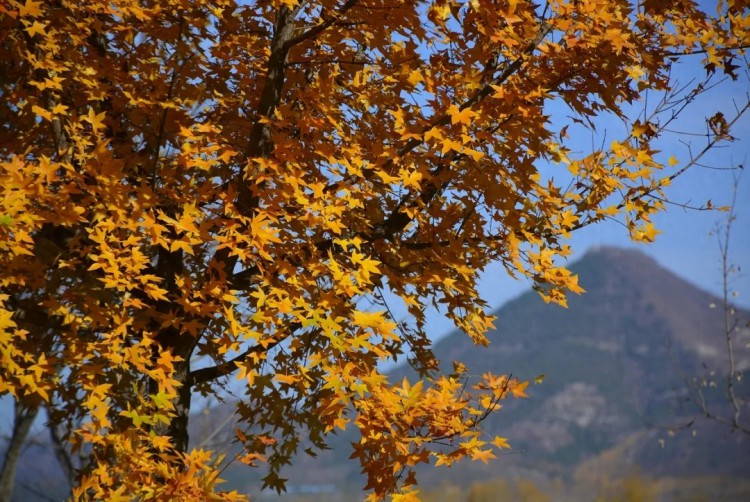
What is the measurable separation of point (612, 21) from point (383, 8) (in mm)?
1225

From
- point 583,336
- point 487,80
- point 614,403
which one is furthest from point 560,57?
point 583,336

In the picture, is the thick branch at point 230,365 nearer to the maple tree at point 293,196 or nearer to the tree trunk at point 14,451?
the maple tree at point 293,196

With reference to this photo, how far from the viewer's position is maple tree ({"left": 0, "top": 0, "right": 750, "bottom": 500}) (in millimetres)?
3805

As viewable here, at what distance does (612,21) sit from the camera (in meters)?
3.79

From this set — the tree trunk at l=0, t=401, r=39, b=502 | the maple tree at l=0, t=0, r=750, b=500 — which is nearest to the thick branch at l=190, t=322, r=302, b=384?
the maple tree at l=0, t=0, r=750, b=500

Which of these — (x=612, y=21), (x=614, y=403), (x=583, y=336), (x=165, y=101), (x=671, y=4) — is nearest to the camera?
(x=612, y=21)

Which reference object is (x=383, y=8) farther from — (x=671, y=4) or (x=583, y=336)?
(x=583, y=336)

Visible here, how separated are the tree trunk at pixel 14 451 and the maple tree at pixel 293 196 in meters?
4.00

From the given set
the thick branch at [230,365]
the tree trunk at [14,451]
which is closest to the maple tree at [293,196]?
the thick branch at [230,365]

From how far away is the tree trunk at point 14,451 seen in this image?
8.47m

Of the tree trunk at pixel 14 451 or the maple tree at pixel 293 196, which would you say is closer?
the maple tree at pixel 293 196

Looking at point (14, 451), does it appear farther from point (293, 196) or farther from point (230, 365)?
point (293, 196)

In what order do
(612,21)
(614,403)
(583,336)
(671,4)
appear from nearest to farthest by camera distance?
(612,21) → (671,4) → (614,403) → (583,336)

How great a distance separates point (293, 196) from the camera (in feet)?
12.8
